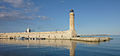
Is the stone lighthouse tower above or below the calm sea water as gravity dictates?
above

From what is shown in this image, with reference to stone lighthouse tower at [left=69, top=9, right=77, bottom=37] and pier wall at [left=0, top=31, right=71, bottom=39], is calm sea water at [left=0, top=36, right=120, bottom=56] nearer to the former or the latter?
stone lighthouse tower at [left=69, top=9, right=77, bottom=37]

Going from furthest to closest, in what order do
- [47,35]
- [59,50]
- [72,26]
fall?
[47,35]
[72,26]
[59,50]

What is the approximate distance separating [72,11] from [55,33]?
15270mm

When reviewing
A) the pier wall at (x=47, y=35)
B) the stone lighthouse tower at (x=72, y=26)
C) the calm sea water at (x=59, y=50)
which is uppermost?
the stone lighthouse tower at (x=72, y=26)

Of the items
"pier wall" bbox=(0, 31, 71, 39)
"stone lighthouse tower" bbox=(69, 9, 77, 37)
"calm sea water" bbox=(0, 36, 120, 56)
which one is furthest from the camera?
"pier wall" bbox=(0, 31, 71, 39)

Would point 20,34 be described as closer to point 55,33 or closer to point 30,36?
point 30,36

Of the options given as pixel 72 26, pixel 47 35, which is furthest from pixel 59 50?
pixel 47 35

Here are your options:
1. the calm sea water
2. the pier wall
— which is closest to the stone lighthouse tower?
Answer: the pier wall

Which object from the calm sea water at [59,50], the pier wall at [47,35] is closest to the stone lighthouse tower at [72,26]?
the pier wall at [47,35]

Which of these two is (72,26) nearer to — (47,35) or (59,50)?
(47,35)

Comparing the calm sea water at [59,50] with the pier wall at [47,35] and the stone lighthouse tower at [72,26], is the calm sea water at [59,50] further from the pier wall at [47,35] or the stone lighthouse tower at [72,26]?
the pier wall at [47,35]

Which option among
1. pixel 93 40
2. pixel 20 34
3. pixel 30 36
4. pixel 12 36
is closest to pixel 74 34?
pixel 93 40

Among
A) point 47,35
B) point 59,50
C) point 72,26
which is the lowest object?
point 59,50

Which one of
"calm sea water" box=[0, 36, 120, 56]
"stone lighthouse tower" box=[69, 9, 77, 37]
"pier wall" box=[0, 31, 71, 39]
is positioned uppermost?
"stone lighthouse tower" box=[69, 9, 77, 37]
